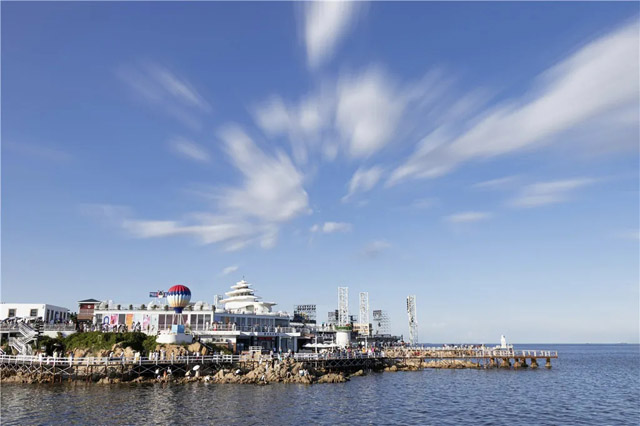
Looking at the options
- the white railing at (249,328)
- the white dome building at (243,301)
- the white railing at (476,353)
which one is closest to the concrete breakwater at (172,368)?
the white railing at (249,328)

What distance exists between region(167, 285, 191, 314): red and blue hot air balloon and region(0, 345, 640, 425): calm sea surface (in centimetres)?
1702

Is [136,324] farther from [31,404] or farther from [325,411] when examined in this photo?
[325,411]

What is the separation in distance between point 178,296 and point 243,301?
25.1 meters

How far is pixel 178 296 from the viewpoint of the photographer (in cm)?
6712

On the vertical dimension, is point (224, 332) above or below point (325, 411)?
above

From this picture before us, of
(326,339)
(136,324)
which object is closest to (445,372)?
(326,339)

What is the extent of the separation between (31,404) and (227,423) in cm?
1969

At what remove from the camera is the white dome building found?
88.6m

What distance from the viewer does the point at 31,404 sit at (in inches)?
1619

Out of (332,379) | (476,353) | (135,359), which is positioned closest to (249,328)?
(332,379)

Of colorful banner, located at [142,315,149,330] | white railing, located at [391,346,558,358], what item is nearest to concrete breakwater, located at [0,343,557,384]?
colorful banner, located at [142,315,149,330]

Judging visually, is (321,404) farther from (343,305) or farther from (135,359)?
(343,305)

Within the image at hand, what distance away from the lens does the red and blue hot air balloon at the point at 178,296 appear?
67188 mm

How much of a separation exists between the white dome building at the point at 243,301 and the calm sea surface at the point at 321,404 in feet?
108
